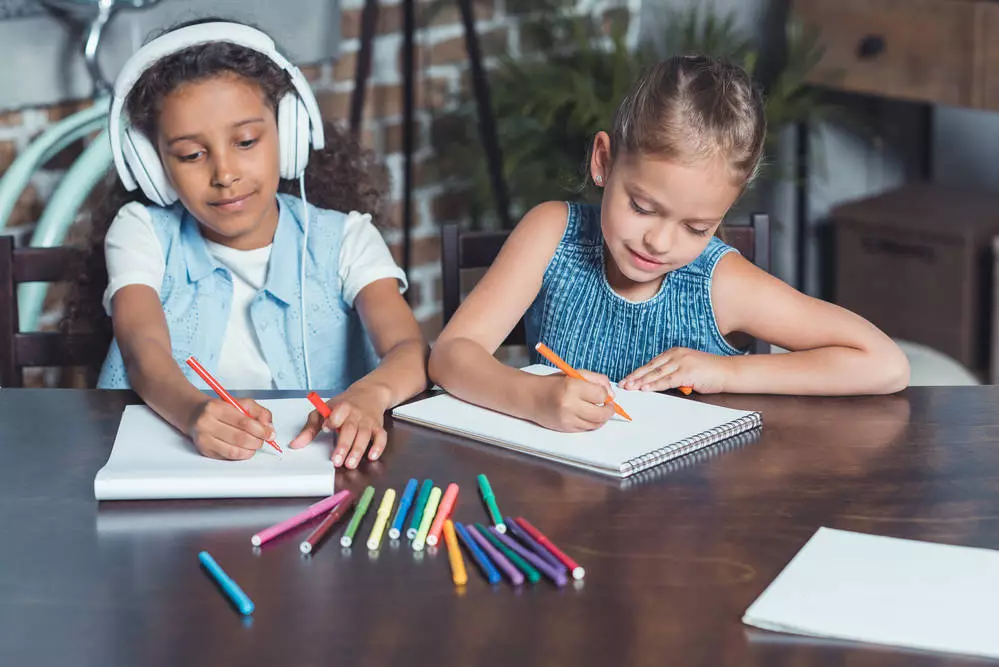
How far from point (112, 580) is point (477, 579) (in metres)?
0.26

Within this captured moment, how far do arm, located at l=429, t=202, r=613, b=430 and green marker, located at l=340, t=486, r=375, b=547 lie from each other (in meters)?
0.22

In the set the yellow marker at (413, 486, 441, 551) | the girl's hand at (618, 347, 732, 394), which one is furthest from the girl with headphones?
the yellow marker at (413, 486, 441, 551)

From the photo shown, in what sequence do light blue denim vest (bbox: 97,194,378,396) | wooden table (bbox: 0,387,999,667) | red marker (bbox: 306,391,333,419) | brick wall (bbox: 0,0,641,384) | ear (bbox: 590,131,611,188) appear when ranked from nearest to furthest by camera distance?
wooden table (bbox: 0,387,999,667)
red marker (bbox: 306,391,333,419)
ear (bbox: 590,131,611,188)
light blue denim vest (bbox: 97,194,378,396)
brick wall (bbox: 0,0,641,384)

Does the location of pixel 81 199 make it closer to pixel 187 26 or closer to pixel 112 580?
pixel 187 26

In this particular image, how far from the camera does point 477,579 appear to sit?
89cm

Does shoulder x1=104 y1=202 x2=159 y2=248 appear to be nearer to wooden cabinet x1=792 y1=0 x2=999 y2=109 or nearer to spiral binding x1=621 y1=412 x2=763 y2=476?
spiral binding x1=621 y1=412 x2=763 y2=476

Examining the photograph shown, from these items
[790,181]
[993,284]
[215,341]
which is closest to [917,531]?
[215,341]

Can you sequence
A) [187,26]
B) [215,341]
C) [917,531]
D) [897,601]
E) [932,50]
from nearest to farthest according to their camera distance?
[897,601] → [917,531] → [187,26] → [215,341] → [932,50]

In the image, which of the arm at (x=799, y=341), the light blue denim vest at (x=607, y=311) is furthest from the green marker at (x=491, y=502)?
the light blue denim vest at (x=607, y=311)

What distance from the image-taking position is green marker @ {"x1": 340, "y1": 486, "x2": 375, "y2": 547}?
3.12 feet

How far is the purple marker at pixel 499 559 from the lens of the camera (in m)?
Result: 0.88

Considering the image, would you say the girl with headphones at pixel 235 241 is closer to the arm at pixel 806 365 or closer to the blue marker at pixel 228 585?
the arm at pixel 806 365

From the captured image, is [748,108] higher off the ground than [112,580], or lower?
higher

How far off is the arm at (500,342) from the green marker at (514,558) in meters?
0.23
